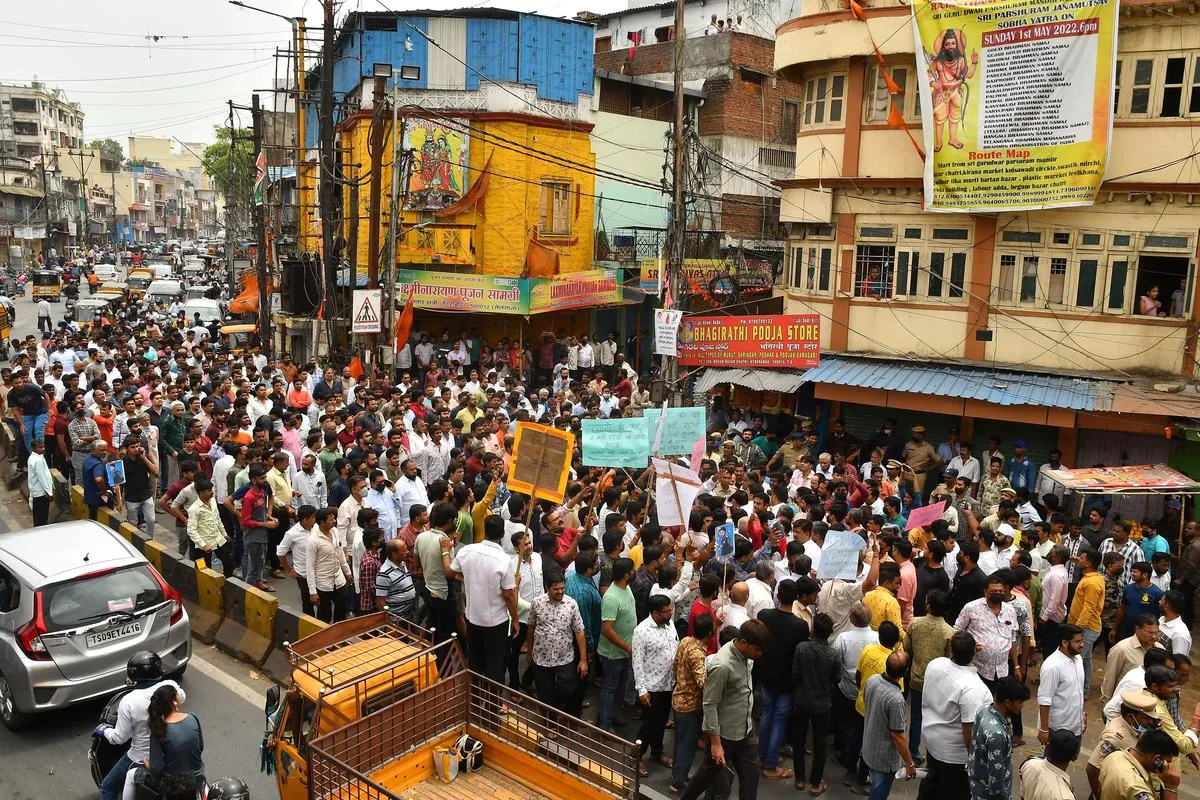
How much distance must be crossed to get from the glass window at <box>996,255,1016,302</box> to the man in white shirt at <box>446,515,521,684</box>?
480 inches

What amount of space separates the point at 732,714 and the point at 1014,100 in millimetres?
13051

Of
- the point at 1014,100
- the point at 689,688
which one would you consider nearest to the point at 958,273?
the point at 1014,100

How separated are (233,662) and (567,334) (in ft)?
61.4

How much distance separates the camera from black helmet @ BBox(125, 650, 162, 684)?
5.98m

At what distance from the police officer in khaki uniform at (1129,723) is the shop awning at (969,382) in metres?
9.79

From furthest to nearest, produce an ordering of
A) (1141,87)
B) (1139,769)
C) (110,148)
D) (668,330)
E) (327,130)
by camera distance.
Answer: (110,148) → (327,130) → (668,330) → (1141,87) → (1139,769)

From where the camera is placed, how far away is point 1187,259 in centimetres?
1535

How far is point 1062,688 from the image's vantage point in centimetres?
723

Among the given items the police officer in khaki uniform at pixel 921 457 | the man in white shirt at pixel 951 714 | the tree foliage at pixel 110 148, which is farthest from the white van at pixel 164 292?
the tree foliage at pixel 110 148

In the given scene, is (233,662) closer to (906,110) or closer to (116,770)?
(116,770)

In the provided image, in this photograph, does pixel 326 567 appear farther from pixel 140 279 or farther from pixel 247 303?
pixel 140 279

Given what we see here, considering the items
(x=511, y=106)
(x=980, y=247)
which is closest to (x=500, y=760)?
(x=980, y=247)

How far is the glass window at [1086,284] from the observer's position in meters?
16.0

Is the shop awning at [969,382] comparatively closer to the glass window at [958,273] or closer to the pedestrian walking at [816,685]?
the glass window at [958,273]
